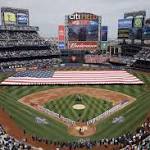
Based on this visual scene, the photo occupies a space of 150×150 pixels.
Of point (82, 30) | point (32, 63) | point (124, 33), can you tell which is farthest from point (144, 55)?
point (32, 63)

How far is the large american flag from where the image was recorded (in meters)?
75.3

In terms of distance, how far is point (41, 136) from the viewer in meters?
40.9

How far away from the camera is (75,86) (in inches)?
2854

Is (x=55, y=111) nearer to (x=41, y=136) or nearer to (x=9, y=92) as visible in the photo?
(x=41, y=136)

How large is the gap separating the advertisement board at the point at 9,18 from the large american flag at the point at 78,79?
3455 cm

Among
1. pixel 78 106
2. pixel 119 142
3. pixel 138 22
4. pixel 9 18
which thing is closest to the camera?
pixel 119 142

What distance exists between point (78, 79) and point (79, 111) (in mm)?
28353

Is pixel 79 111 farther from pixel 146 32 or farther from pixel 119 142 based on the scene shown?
pixel 146 32

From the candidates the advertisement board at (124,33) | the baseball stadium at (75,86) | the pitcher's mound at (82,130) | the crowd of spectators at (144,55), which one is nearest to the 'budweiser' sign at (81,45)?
the baseball stadium at (75,86)

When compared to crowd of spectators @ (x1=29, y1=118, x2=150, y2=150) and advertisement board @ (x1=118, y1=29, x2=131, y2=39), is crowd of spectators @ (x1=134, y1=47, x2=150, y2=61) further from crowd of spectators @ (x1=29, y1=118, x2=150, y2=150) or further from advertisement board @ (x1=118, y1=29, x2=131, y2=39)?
crowd of spectators @ (x1=29, y1=118, x2=150, y2=150)

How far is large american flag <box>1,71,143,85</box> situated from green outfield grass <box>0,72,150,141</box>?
6212 mm

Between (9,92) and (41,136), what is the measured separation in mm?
27653

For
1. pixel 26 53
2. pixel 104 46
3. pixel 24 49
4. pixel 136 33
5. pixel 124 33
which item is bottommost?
pixel 26 53

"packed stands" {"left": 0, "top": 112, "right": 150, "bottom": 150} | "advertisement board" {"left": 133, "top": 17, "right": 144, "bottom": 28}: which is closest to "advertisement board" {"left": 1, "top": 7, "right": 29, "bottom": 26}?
"advertisement board" {"left": 133, "top": 17, "right": 144, "bottom": 28}
